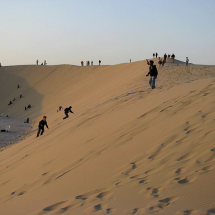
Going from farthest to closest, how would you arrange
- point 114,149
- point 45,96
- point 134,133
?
point 45,96 → point 134,133 → point 114,149

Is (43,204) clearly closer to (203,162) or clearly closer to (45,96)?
(203,162)

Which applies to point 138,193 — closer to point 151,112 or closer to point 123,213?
point 123,213

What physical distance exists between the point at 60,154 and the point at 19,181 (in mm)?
1007

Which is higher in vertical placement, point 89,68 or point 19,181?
point 89,68

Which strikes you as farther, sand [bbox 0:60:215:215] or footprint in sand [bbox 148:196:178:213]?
sand [bbox 0:60:215:215]

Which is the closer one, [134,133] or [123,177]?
[123,177]

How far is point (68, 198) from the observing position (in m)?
3.50

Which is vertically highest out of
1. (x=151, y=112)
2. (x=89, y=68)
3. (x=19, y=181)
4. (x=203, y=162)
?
(x=89, y=68)

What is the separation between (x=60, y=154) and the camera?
5637mm

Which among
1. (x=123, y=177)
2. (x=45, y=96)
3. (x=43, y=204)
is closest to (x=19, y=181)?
(x=43, y=204)

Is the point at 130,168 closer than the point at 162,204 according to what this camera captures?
No

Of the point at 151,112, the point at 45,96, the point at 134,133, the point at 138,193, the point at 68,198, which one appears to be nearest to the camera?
the point at 138,193

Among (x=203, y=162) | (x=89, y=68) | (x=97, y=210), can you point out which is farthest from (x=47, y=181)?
(x=89, y=68)

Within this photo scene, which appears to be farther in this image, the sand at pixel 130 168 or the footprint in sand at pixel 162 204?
the sand at pixel 130 168
